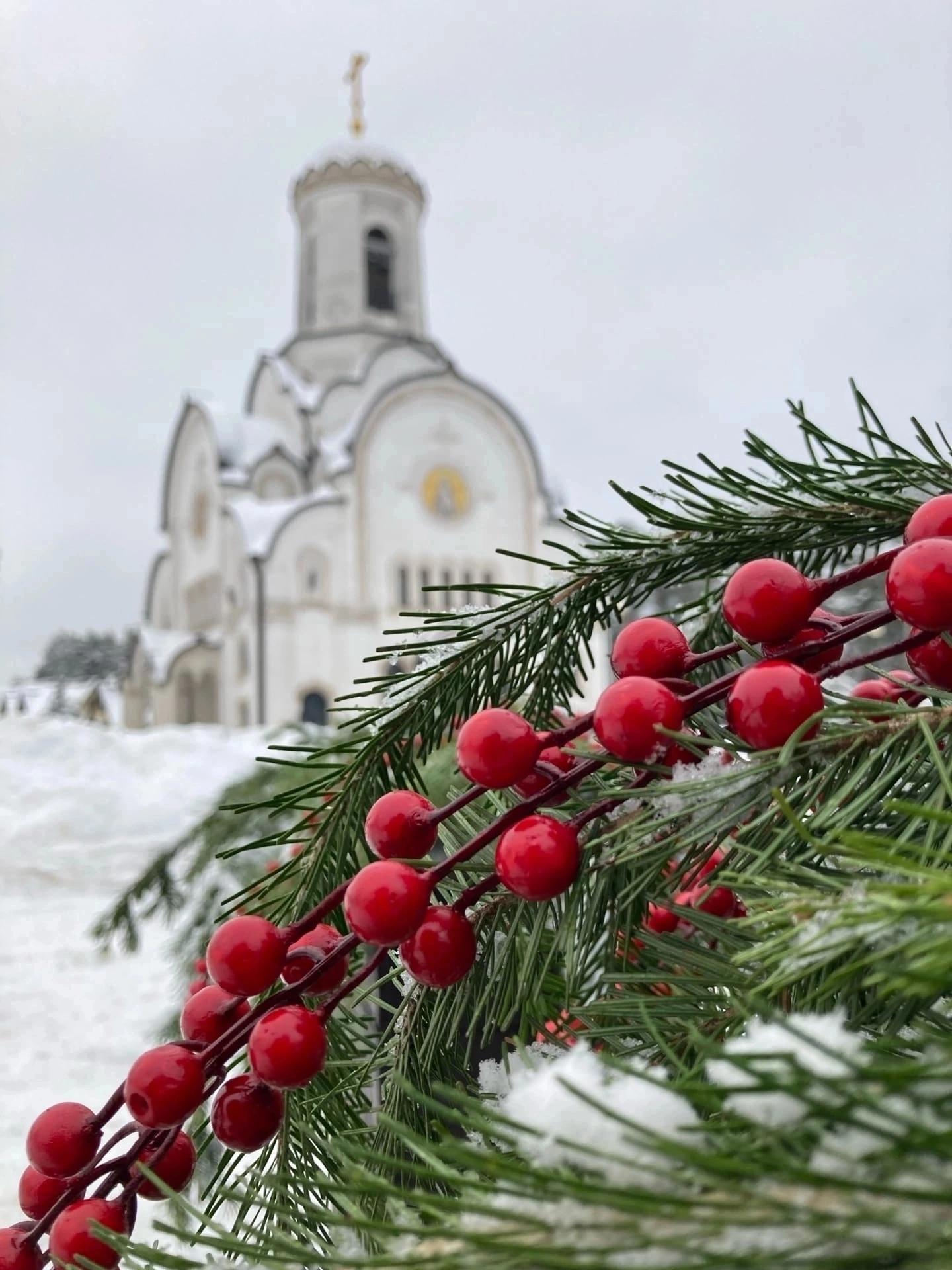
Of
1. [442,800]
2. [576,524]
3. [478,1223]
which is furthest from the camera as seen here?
[442,800]

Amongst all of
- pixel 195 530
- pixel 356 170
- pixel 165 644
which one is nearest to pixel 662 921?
pixel 165 644

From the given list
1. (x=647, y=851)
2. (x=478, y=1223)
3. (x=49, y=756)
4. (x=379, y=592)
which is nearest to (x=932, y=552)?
(x=647, y=851)

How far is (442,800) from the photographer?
804mm

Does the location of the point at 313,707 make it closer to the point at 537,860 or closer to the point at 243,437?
the point at 243,437

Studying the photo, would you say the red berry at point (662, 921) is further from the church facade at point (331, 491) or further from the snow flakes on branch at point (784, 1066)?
the church facade at point (331, 491)

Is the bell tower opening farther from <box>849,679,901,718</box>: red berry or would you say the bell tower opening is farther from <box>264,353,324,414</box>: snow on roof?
<box>849,679,901,718</box>: red berry

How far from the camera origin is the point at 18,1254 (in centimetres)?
35

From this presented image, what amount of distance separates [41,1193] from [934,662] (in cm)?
38

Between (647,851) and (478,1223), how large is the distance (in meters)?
0.14

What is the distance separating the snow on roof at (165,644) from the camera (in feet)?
48.5

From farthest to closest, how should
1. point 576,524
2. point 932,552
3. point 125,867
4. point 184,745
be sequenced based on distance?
point 184,745, point 125,867, point 576,524, point 932,552

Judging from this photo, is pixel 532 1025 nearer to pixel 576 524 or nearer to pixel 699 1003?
pixel 699 1003

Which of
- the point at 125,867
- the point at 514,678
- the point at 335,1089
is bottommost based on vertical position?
the point at 125,867

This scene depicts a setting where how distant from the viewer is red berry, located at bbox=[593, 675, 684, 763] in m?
0.33
